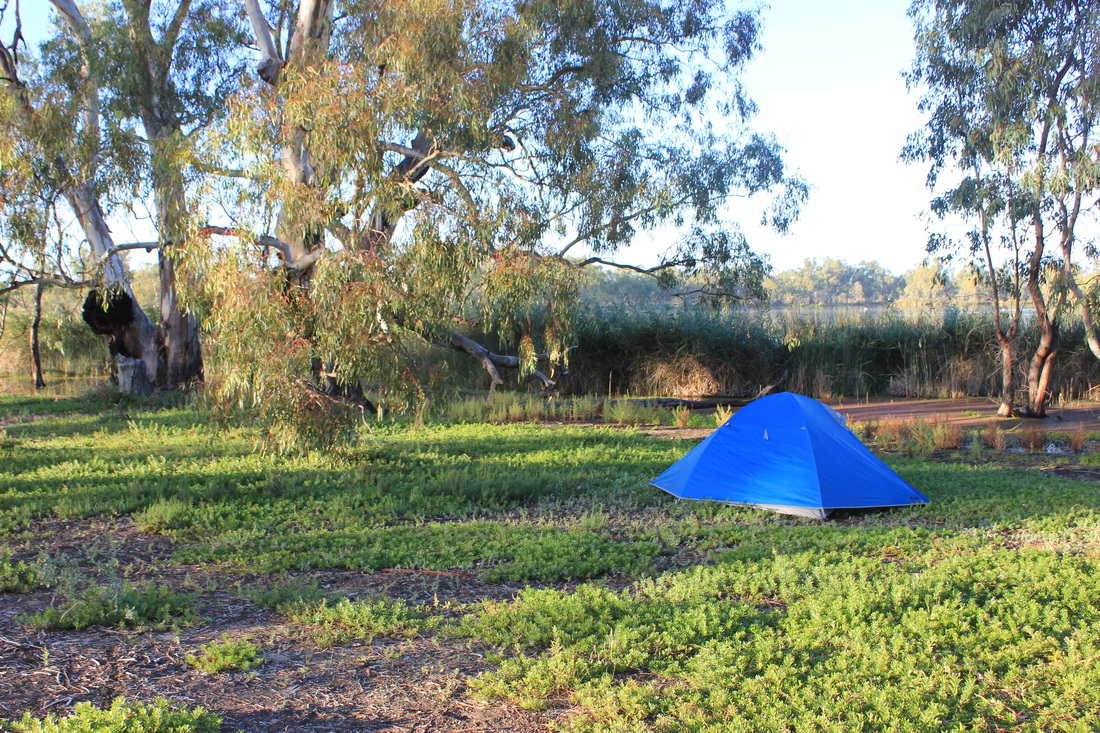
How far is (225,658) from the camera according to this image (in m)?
4.05

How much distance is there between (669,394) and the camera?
1886 centimetres

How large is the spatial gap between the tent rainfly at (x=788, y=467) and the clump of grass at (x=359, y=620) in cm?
390

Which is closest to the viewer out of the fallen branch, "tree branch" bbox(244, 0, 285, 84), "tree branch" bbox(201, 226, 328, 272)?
the fallen branch

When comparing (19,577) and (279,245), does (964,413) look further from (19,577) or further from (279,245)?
(19,577)

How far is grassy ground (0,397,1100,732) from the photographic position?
3.72 m

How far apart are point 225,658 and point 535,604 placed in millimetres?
1650

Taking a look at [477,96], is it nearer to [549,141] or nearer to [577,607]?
[549,141]

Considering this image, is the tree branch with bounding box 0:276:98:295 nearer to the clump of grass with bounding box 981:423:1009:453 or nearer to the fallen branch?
the fallen branch

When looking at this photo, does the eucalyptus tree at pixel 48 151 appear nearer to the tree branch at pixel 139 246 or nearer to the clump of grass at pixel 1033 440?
the tree branch at pixel 139 246

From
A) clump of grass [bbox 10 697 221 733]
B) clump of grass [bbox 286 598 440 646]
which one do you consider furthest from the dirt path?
clump of grass [bbox 10 697 221 733]

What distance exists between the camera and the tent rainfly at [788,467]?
770cm

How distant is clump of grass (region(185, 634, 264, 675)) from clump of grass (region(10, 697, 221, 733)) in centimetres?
57

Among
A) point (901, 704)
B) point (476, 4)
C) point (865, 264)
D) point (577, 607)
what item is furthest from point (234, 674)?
point (865, 264)

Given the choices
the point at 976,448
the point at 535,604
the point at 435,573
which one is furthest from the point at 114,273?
the point at 976,448
